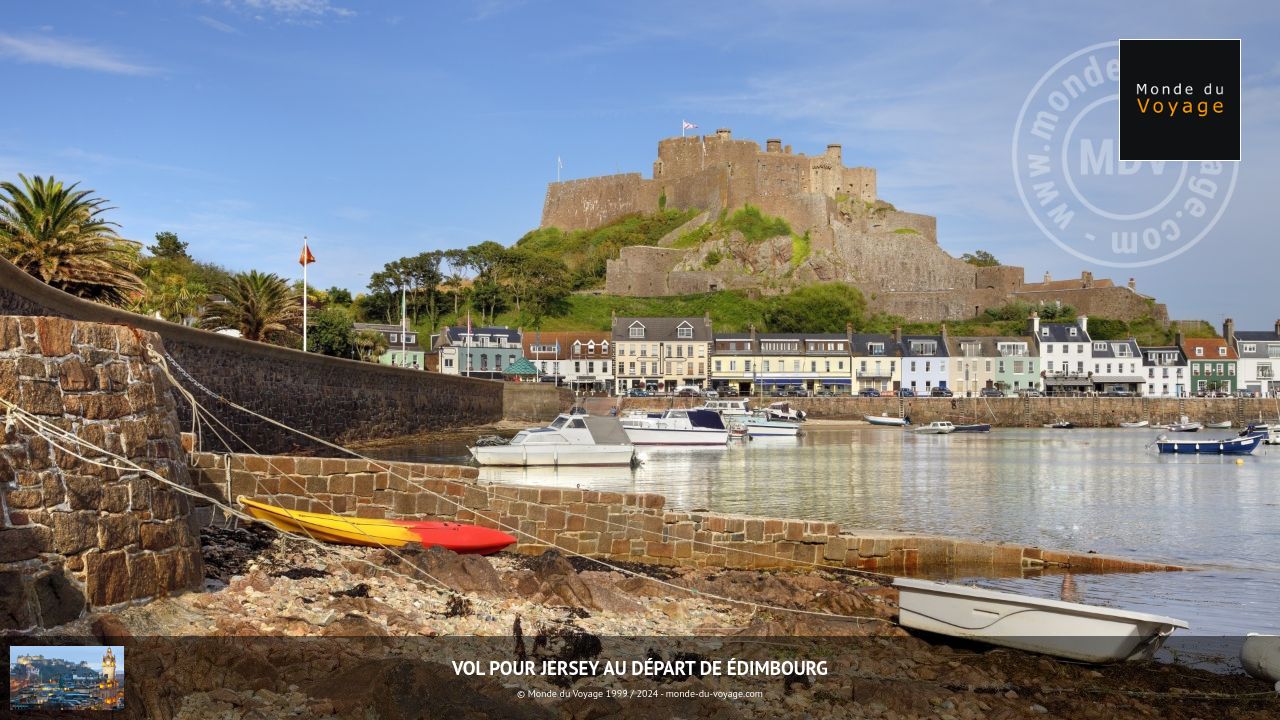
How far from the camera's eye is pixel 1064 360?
298 ft

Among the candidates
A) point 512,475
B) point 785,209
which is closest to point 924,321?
point 785,209

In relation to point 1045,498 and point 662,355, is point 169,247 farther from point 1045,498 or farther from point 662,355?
point 1045,498

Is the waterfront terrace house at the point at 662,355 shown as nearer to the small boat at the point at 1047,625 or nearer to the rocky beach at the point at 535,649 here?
the rocky beach at the point at 535,649

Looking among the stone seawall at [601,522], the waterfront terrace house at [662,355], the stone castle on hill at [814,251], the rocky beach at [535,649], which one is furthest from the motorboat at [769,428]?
the stone castle on hill at [814,251]

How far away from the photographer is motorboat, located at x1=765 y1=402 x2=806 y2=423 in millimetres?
69438

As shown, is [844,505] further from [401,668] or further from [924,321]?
[924,321]

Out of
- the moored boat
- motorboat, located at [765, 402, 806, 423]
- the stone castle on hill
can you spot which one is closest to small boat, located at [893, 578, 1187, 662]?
motorboat, located at [765, 402, 806, 423]

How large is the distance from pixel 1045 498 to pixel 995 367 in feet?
218

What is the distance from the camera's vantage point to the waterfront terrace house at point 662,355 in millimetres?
90062

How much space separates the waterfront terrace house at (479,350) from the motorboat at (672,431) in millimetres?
36466

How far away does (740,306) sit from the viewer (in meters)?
106

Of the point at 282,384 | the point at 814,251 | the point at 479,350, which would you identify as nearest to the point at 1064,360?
the point at 814,251

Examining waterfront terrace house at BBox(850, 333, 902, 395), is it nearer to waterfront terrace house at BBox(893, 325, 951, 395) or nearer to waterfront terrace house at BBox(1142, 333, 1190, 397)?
waterfront terrace house at BBox(893, 325, 951, 395)

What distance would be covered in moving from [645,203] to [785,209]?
17645mm
